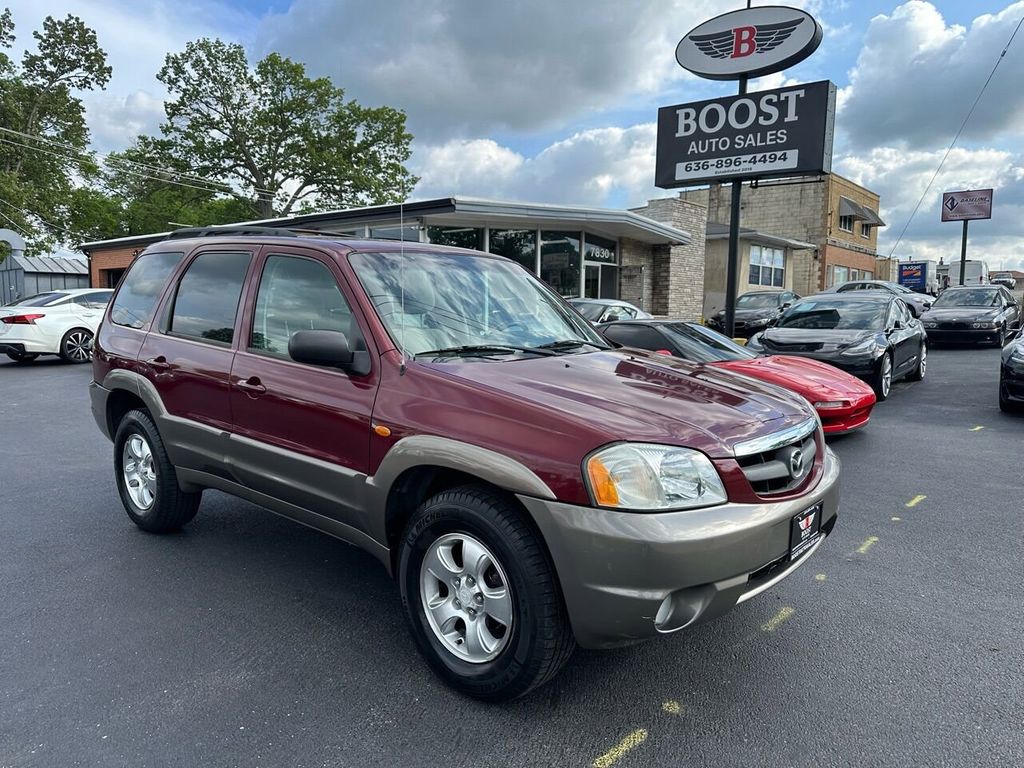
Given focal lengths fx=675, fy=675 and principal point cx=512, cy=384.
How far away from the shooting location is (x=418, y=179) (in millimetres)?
39531

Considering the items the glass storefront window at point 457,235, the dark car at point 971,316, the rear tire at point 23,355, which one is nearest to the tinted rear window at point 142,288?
the rear tire at point 23,355

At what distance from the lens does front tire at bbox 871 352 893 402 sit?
8828 mm

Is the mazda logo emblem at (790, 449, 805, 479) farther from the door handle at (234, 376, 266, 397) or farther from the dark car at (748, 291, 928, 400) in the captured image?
the dark car at (748, 291, 928, 400)

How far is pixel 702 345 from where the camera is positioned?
278 inches

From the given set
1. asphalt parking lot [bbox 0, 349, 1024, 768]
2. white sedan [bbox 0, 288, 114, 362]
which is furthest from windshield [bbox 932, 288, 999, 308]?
white sedan [bbox 0, 288, 114, 362]

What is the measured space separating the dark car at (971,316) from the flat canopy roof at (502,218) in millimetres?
6742

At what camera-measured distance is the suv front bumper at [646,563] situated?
7.38ft

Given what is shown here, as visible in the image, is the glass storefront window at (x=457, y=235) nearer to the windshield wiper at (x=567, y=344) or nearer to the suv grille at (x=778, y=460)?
the windshield wiper at (x=567, y=344)

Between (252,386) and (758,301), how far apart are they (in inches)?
768

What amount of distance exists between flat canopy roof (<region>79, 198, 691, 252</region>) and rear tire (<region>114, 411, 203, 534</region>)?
9.09 meters

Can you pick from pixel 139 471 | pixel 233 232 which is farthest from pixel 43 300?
pixel 233 232

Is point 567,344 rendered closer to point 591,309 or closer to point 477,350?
point 477,350

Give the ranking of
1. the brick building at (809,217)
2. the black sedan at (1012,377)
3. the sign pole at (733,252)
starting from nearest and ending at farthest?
the black sedan at (1012,377) < the sign pole at (733,252) < the brick building at (809,217)

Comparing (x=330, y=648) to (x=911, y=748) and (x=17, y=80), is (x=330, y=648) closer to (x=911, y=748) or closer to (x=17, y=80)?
(x=911, y=748)
